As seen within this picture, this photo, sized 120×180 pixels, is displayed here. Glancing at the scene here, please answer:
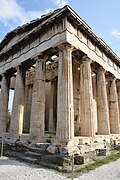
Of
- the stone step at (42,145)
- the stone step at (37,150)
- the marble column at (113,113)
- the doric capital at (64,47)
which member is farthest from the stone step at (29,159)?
the marble column at (113,113)

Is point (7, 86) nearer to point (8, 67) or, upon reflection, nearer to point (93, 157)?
point (8, 67)

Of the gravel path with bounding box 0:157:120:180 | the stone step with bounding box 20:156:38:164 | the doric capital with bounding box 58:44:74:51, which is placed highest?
the doric capital with bounding box 58:44:74:51

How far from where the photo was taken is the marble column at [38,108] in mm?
10977

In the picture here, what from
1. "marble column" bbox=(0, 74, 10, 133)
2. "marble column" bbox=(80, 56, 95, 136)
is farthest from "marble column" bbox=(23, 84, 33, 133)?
"marble column" bbox=(80, 56, 95, 136)

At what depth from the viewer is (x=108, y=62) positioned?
52.2ft

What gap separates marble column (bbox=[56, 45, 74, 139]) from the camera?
9.29m

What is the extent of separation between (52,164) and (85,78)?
19.5 feet

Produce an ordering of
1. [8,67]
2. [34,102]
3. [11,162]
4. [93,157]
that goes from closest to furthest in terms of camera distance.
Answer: [11,162]
[93,157]
[34,102]
[8,67]

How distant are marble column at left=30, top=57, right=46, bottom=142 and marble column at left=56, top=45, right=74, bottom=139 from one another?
1.89m

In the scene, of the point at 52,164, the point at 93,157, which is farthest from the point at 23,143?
the point at 93,157

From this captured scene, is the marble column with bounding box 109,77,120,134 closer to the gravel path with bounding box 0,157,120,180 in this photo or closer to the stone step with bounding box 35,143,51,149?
the gravel path with bounding box 0,157,120,180

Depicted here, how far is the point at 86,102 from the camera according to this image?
458 inches

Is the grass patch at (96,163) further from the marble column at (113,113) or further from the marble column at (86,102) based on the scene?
the marble column at (113,113)

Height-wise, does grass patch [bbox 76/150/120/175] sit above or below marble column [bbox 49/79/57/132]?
below
